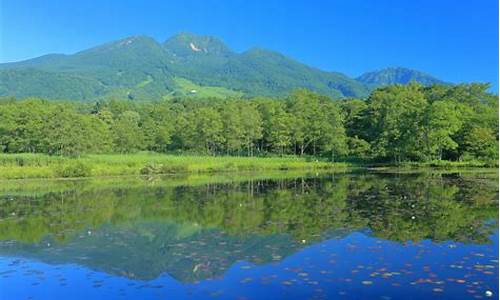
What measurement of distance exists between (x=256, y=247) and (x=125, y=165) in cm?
3678

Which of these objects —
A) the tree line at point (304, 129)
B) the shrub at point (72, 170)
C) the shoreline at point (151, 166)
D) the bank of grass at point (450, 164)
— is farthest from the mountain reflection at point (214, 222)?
the tree line at point (304, 129)

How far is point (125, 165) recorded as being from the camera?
48.9 m

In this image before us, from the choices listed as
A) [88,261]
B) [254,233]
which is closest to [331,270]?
[254,233]

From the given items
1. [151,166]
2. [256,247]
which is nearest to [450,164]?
[151,166]

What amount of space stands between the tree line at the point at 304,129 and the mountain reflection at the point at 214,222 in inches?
1038

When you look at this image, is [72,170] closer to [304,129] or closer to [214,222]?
[214,222]

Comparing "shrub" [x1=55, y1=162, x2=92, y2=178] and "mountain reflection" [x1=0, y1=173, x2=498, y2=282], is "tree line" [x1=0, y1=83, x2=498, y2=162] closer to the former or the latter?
"shrub" [x1=55, y1=162, x2=92, y2=178]

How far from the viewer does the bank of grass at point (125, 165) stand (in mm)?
44875

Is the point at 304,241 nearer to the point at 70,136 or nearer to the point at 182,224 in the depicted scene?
the point at 182,224

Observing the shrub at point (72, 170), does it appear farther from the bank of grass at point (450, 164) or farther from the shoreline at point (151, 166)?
the bank of grass at point (450, 164)

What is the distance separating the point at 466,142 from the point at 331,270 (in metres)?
48.2

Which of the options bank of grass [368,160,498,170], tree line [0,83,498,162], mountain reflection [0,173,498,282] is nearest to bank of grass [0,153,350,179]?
tree line [0,83,498,162]

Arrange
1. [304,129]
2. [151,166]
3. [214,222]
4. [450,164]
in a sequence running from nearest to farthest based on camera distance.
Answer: [214,222] → [151,166] → [450,164] → [304,129]

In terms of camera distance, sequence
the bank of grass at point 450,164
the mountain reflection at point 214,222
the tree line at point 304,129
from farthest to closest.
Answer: the tree line at point 304,129, the bank of grass at point 450,164, the mountain reflection at point 214,222
